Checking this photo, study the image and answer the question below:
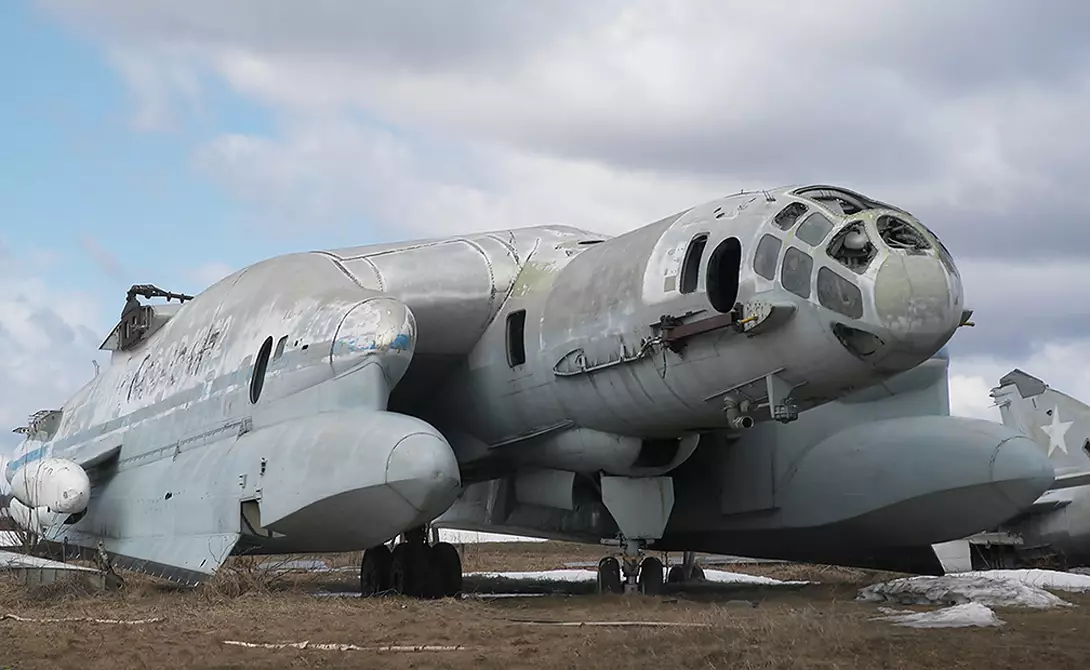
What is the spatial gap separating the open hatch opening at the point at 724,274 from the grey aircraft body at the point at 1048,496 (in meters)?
9.69

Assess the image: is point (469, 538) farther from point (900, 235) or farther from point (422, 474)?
point (900, 235)

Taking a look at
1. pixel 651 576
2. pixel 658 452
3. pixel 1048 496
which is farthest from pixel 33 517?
pixel 1048 496

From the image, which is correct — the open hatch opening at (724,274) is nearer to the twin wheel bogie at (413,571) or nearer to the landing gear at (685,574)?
the twin wheel bogie at (413,571)

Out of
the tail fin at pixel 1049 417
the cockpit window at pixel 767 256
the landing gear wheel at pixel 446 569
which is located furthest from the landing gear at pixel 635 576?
the tail fin at pixel 1049 417

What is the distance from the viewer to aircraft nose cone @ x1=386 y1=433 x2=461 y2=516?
12.4m

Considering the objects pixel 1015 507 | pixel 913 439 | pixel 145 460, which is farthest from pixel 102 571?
pixel 1015 507

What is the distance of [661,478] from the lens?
47.6 ft

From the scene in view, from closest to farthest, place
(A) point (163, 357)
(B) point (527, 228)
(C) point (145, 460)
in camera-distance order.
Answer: (B) point (527, 228), (C) point (145, 460), (A) point (163, 357)

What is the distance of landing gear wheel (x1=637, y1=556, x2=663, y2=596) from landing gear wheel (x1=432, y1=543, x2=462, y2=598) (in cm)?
271

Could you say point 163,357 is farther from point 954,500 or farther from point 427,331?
point 954,500

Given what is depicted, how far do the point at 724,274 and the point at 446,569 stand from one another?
598cm

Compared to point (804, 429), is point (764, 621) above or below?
below

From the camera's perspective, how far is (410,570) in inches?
617

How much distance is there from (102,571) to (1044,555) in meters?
15.9
